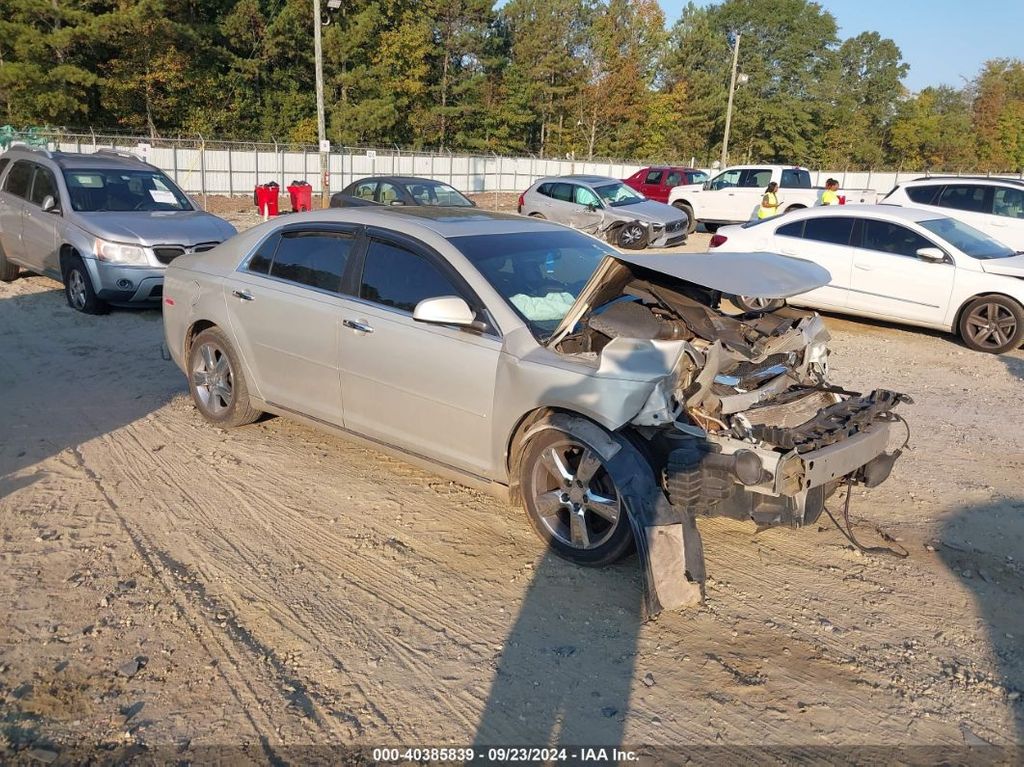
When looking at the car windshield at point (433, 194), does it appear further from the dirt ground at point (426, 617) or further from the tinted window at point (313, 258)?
the dirt ground at point (426, 617)

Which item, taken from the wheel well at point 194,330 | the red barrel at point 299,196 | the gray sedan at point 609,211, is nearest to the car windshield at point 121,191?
the wheel well at point 194,330

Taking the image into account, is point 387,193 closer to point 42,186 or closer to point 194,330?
point 42,186

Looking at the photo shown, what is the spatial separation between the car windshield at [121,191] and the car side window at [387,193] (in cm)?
714

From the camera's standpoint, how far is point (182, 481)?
5434mm

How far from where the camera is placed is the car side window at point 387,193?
18.4 m

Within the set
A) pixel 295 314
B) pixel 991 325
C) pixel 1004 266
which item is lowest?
pixel 991 325

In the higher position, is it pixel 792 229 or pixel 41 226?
pixel 792 229

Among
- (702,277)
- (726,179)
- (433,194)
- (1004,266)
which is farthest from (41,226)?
(726,179)

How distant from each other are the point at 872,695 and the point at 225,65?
5457cm

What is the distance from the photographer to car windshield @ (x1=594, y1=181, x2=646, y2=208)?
805 inches

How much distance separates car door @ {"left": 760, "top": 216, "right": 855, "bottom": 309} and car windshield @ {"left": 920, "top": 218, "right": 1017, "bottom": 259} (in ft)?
3.16

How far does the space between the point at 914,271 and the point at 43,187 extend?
36.2 ft

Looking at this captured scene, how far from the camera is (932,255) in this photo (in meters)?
10.2

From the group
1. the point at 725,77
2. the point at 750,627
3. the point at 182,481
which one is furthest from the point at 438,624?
the point at 725,77
